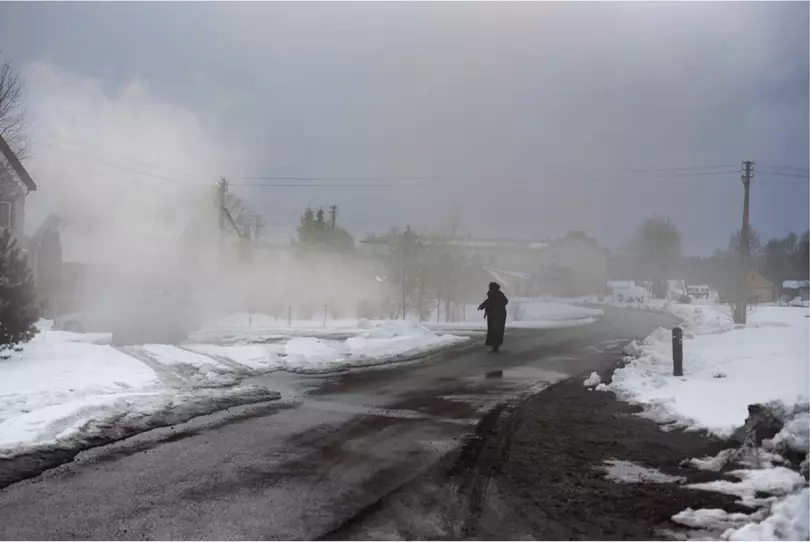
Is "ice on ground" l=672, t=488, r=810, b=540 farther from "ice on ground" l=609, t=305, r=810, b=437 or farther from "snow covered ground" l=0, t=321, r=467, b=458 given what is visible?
"snow covered ground" l=0, t=321, r=467, b=458

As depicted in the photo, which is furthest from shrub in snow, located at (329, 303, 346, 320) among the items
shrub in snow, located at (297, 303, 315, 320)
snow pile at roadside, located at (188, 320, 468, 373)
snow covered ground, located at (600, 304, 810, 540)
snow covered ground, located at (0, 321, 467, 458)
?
snow covered ground, located at (600, 304, 810, 540)

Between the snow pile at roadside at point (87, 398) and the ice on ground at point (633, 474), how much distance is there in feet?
15.9

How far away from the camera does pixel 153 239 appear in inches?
1342

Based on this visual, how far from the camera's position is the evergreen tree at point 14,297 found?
43.2 ft

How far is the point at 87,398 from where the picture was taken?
870 cm

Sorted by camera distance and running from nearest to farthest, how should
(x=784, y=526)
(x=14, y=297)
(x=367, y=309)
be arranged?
(x=784, y=526) → (x=14, y=297) → (x=367, y=309)

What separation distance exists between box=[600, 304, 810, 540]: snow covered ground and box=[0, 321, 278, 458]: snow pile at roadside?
5.60 meters

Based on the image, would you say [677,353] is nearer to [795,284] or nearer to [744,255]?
[744,255]

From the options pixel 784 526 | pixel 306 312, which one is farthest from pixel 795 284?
pixel 784 526

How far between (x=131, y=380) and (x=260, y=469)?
5.35m

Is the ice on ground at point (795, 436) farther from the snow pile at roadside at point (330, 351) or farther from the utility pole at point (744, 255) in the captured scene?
the utility pole at point (744, 255)

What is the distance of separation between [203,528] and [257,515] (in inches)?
15.9

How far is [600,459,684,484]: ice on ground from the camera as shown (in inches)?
227

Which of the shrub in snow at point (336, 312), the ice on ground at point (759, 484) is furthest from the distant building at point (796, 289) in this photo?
the ice on ground at point (759, 484)
